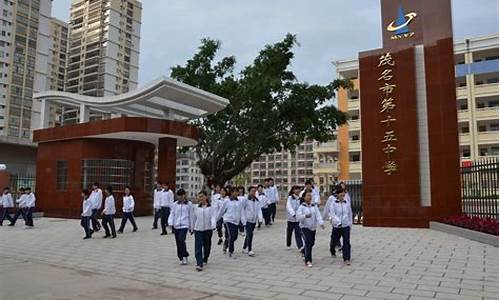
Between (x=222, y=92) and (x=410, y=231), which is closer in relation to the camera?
(x=410, y=231)

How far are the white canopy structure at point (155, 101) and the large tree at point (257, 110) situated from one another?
320 centimetres

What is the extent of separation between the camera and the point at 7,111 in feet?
200

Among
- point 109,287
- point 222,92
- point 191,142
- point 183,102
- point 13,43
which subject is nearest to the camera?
point 109,287

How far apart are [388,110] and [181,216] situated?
360 inches

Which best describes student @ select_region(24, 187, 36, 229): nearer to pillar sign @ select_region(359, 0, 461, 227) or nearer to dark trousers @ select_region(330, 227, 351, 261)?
dark trousers @ select_region(330, 227, 351, 261)

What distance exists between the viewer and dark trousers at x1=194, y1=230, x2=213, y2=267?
311 inches

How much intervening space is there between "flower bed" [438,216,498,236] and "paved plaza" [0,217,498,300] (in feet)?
1.66

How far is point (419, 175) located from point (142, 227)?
29.3ft

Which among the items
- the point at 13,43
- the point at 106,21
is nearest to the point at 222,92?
the point at 13,43

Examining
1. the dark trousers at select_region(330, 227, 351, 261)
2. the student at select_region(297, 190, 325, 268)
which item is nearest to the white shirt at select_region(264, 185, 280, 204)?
the dark trousers at select_region(330, 227, 351, 261)

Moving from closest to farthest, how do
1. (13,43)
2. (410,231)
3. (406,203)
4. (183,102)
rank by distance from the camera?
1. (410,231)
2. (406,203)
3. (183,102)
4. (13,43)

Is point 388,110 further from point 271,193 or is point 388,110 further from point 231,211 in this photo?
point 231,211

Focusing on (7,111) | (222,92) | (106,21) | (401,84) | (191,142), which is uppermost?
(106,21)

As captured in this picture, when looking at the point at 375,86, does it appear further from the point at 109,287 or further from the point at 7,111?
the point at 7,111
